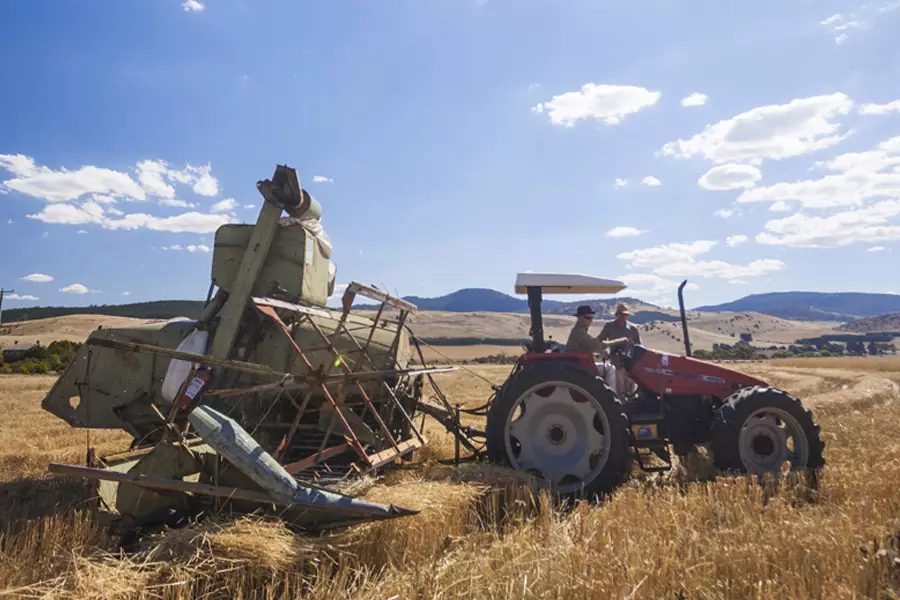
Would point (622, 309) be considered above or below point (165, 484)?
above

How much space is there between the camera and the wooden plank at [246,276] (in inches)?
238

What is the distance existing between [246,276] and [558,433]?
12.8 feet

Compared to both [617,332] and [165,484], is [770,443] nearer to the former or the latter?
[617,332]

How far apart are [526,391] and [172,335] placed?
4.34m

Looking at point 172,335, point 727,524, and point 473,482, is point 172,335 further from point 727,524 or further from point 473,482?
point 727,524

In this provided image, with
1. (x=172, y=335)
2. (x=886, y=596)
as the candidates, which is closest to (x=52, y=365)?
(x=172, y=335)

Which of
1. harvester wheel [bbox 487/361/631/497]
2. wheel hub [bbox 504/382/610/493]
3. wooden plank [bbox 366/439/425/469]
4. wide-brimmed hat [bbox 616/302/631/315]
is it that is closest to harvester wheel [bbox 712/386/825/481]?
harvester wheel [bbox 487/361/631/497]

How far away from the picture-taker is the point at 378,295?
5.39m

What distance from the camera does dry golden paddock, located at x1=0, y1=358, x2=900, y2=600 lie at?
2771 mm

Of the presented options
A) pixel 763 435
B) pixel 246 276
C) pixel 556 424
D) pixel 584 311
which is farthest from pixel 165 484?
pixel 763 435

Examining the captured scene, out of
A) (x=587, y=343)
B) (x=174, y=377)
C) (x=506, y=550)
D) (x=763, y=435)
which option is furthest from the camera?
(x=174, y=377)

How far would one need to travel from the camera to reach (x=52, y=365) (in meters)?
23.7

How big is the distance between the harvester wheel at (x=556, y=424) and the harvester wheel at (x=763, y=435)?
3.27 ft

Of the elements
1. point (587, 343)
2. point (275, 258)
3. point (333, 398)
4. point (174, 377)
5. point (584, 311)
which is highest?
point (275, 258)
